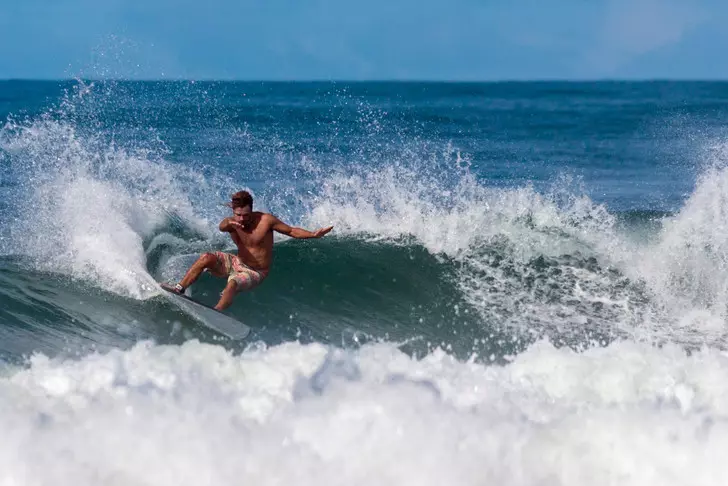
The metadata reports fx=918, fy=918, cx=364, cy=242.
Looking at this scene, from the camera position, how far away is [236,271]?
7.92m

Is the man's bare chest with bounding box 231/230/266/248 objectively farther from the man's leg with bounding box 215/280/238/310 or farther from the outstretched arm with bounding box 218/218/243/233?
the man's leg with bounding box 215/280/238/310

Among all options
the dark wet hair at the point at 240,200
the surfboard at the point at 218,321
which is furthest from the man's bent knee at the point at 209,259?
the dark wet hair at the point at 240,200

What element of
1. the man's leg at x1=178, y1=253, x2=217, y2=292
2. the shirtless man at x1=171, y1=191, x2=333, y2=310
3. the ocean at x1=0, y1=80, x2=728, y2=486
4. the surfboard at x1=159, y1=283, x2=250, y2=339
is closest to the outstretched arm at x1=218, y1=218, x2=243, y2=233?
the shirtless man at x1=171, y1=191, x2=333, y2=310

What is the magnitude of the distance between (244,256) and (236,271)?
150 mm

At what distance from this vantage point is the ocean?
5449 mm

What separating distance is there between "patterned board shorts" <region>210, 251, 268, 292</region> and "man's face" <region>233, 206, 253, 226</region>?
0.36m

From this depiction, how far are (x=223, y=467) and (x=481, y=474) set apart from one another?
1513 millimetres

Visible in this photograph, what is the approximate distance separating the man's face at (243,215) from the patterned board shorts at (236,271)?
0.36m

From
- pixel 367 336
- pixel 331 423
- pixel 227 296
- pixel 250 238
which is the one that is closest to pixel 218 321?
pixel 227 296

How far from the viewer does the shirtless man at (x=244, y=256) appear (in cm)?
775

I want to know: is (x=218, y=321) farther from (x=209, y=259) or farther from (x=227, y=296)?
(x=209, y=259)

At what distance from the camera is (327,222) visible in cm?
1166

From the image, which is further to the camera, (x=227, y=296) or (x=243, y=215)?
(x=227, y=296)

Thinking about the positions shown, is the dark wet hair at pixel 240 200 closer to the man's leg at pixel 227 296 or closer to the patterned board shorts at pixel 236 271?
the patterned board shorts at pixel 236 271
